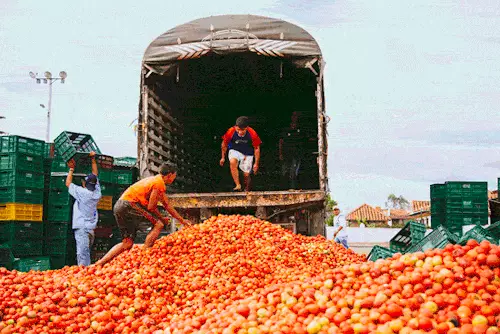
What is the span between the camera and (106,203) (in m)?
12.1

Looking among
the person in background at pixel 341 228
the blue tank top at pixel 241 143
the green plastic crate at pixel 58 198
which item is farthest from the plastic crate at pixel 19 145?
the person in background at pixel 341 228

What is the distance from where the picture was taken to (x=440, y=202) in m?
16.0

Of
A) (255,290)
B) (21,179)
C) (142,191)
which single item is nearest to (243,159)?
(142,191)

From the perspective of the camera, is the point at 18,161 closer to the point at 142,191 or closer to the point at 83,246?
the point at 83,246

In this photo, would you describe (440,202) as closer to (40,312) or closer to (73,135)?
(73,135)

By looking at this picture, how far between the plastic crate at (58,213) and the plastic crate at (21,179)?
64 centimetres

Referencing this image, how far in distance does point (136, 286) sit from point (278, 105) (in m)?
7.53

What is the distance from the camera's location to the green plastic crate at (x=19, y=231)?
986 centimetres

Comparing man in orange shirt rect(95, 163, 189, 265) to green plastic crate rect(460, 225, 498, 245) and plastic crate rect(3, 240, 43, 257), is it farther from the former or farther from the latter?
green plastic crate rect(460, 225, 498, 245)

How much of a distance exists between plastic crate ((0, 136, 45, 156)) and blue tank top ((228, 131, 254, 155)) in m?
4.61

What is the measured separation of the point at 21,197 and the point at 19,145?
115 cm

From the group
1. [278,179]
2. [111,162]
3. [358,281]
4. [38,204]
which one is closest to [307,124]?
[278,179]

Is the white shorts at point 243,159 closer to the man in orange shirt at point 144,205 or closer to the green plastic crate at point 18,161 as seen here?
the man in orange shirt at point 144,205

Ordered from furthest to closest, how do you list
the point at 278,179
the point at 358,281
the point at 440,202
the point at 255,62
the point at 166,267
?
1. the point at 440,202
2. the point at 278,179
3. the point at 255,62
4. the point at 166,267
5. the point at 358,281
